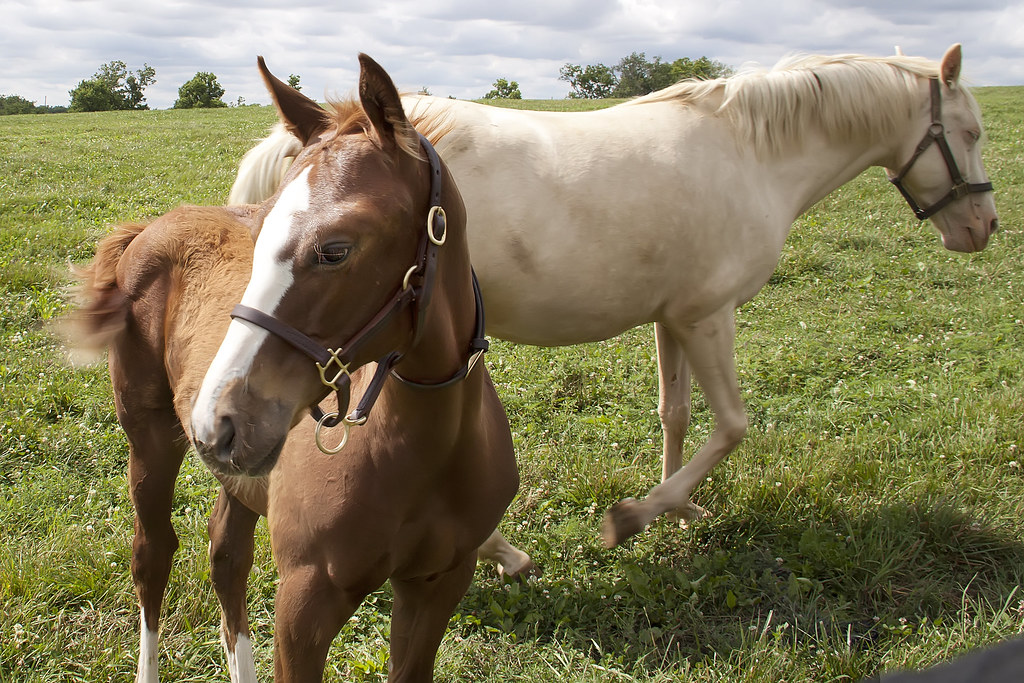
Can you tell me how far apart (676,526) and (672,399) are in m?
0.64

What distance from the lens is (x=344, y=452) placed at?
6.69ft

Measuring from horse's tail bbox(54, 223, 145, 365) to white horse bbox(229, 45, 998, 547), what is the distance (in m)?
0.63

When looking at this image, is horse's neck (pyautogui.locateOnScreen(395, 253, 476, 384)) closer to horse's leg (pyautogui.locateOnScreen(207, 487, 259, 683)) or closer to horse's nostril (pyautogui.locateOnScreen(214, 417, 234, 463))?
horse's nostril (pyautogui.locateOnScreen(214, 417, 234, 463))

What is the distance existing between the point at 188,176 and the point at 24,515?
8738 mm

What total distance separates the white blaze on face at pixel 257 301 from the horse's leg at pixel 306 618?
27.3 inches

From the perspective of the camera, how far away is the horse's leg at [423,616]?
2328mm

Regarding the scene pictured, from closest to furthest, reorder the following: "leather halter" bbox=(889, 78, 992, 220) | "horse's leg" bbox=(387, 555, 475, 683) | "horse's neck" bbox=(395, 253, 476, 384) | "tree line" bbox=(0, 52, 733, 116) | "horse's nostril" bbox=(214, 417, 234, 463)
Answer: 1. "horse's nostril" bbox=(214, 417, 234, 463)
2. "horse's neck" bbox=(395, 253, 476, 384)
3. "horse's leg" bbox=(387, 555, 475, 683)
4. "leather halter" bbox=(889, 78, 992, 220)
5. "tree line" bbox=(0, 52, 733, 116)

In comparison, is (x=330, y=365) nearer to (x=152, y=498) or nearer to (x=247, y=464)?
(x=247, y=464)

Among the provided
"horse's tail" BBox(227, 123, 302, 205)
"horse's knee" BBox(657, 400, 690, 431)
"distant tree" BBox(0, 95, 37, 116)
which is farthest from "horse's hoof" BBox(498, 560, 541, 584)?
"distant tree" BBox(0, 95, 37, 116)

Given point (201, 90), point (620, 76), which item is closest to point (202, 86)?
point (201, 90)

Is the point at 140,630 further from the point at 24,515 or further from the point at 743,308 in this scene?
the point at 743,308

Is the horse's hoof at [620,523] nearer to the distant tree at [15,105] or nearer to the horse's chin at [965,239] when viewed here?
the horse's chin at [965,239]

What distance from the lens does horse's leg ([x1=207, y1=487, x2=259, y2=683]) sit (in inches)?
107

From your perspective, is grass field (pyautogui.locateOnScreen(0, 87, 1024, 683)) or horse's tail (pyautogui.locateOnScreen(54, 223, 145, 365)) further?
grass field (pyautogui.locateOnScreen(0, 87, 1024, 683))
